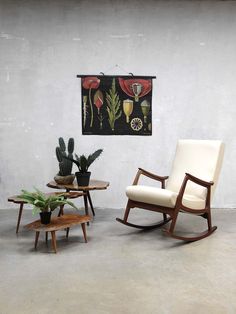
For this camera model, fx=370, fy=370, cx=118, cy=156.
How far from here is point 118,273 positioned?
263 centimetres

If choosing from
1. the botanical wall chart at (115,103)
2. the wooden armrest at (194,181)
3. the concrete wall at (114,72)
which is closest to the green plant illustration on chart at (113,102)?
the botanical wall chart at (115,103)

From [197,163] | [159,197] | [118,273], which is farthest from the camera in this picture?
[197,163]

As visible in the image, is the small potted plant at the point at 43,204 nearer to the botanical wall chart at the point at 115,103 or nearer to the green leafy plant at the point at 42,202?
the green leafy plant at the point at 42,202

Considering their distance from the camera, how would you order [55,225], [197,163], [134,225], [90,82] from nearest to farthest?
[55,225] → [134,225] → [197,163] → [90,82]

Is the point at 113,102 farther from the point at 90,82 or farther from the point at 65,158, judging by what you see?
the point at 65,158

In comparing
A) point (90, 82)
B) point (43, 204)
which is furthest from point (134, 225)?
point (90, 82)

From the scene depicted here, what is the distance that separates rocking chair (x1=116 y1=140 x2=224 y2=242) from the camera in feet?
11.0

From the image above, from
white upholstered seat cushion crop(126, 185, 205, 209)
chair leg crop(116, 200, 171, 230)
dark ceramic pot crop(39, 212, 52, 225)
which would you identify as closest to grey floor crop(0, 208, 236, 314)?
chair leg crop(116, 200, 171, 230)

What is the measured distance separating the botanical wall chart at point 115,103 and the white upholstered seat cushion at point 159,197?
1.60m

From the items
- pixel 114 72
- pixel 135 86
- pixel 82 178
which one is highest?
pixel 114 72

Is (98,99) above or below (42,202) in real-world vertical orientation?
above

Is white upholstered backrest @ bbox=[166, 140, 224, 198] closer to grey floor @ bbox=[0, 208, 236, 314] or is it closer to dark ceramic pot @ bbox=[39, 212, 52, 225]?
grey floor @ bbox=[0, 208, 236, 314]

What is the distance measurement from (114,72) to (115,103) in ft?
1.39

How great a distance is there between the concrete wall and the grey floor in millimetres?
1393
